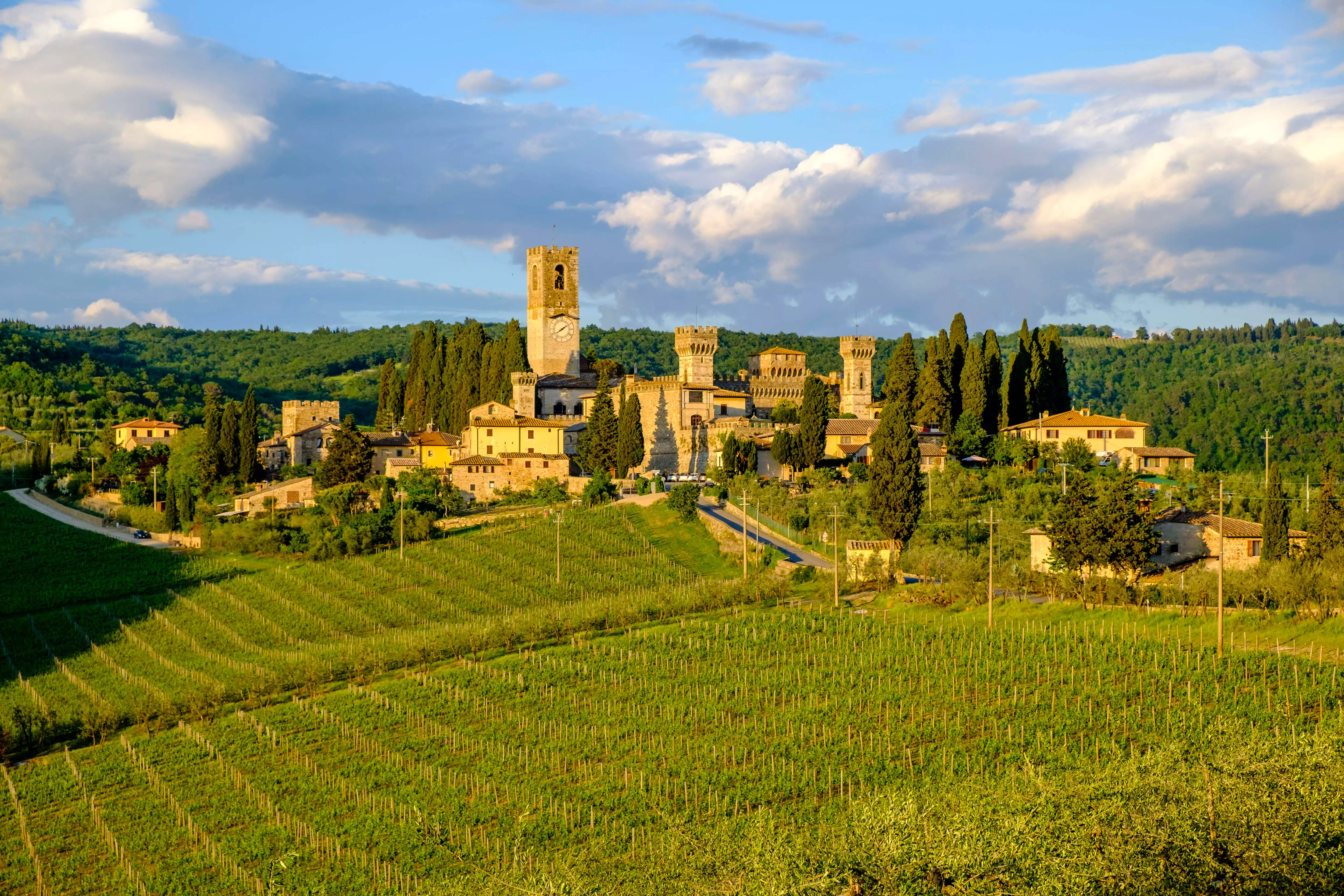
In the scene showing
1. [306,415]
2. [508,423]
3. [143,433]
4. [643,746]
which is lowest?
[643,746]

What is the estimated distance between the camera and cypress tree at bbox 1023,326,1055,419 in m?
73.4

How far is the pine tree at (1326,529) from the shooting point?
48969mm

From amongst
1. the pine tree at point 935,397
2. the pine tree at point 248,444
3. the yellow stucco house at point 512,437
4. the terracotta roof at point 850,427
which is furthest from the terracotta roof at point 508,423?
the pine tree at point 935,397

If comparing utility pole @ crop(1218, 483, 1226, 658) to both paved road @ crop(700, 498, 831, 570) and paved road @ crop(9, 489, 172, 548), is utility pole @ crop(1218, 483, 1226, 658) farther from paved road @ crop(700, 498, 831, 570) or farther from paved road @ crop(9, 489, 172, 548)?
paved road @ crop(9, 489, 172, 548)

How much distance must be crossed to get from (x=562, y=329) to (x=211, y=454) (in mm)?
24417

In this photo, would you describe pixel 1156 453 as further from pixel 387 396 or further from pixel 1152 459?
pixel 387 396

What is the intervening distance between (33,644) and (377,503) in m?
17.8

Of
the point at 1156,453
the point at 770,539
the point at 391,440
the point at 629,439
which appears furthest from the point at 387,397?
the point at 1156,453

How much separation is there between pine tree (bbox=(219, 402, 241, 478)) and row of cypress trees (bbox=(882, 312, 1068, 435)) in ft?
104

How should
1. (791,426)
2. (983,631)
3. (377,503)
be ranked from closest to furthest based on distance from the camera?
(983,631) → (377,503) → (791,426)

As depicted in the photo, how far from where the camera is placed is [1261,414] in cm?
10012

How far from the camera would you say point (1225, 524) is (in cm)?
5166

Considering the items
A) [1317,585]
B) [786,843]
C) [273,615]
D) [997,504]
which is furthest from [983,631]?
[273,615]

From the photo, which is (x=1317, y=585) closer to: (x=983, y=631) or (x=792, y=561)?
→ (x=983, y=631)
